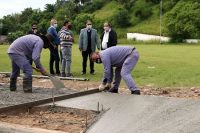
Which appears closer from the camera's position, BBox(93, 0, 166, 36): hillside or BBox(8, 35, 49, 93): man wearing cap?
BBox(8, 35, 49, 93): man wearing cap

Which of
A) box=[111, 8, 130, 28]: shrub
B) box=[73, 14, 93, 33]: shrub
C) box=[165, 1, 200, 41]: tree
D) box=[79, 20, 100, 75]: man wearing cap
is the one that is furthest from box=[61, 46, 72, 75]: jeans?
box=[111, 8, 130, 28]: shrub

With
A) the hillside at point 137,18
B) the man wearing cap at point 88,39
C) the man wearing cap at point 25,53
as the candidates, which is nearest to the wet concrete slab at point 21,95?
the man wearing cap at point 25,53

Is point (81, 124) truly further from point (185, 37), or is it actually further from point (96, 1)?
point (96, 1)

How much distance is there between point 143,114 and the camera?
318 inches

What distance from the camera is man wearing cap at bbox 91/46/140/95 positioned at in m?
10.2

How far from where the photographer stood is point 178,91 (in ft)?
40.0

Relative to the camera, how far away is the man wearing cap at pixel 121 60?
33.6 feet

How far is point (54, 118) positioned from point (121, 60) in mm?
2541

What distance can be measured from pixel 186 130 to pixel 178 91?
5.13 meters

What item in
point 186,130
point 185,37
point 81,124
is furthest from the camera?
point 185,37

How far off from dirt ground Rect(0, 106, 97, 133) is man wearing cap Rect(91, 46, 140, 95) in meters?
1.56

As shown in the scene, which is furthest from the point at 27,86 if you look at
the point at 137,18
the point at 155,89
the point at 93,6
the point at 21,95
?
the point at 93,6

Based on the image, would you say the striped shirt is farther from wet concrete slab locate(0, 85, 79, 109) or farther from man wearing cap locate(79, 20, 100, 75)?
man wearing cap locate(79, 20, 100, 75)

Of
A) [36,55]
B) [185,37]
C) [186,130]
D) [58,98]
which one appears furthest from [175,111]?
[185,37]
